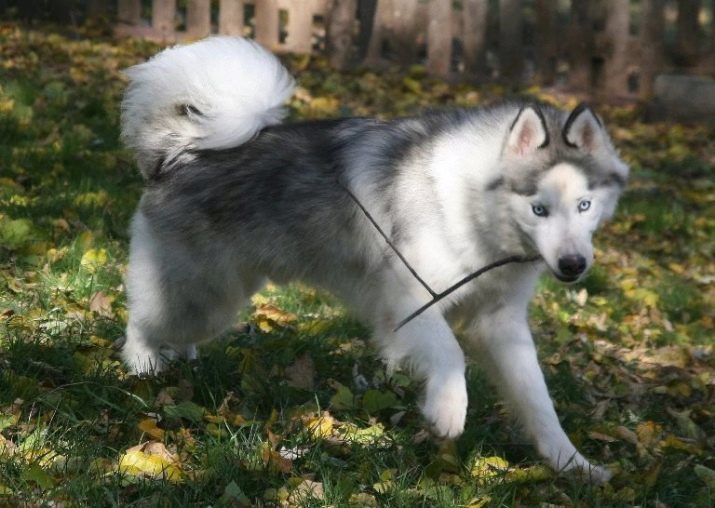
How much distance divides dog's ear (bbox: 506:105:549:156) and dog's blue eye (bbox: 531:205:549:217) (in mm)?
223

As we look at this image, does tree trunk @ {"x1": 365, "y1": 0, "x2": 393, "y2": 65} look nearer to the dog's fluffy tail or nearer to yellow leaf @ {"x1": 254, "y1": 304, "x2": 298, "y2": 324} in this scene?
yellow leaf @ {"x1": 254, "y1": 304, "x2": 298, "y2": 324}

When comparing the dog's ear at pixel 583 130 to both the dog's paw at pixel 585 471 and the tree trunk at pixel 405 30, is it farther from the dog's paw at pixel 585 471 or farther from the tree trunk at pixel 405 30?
the tree trunk at pixel 405 30

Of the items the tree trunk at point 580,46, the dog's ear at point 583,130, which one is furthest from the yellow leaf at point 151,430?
the tree trunk at point 580,46

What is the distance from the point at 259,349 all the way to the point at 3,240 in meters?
1.59

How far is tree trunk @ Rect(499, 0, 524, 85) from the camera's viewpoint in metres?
11.0

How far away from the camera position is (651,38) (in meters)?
10.9

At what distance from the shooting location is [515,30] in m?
11.1

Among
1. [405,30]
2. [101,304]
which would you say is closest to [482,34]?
[405,30]

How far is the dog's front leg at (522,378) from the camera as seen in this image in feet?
13.7

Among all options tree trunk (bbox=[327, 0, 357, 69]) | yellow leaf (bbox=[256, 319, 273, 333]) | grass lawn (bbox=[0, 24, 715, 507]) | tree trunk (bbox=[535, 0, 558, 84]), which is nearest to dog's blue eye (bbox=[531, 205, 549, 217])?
grass lawn (bbox=[0, 24, 715, 507])

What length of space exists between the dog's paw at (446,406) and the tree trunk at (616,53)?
757cm

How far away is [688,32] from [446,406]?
8.06m

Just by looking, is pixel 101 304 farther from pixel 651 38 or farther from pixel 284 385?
pixel 651 38

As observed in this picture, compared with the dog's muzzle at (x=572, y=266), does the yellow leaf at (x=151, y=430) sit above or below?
below
